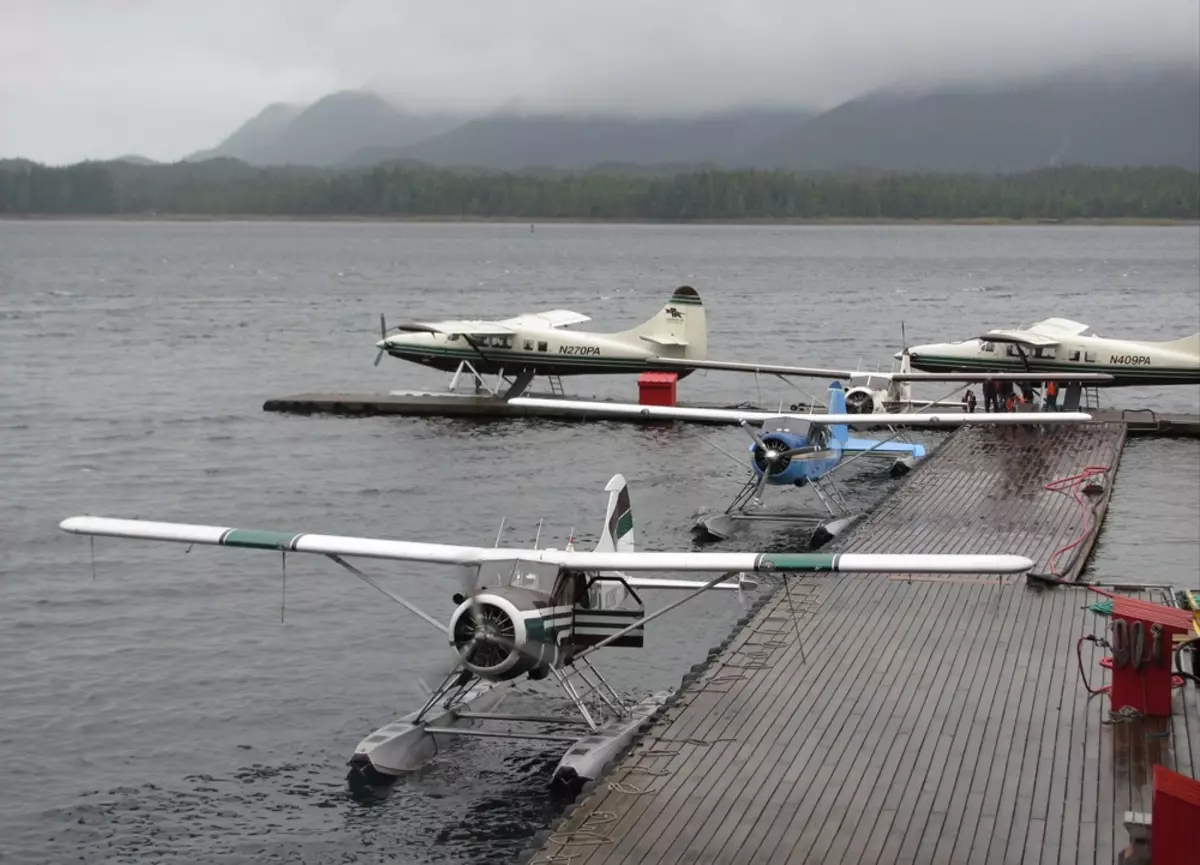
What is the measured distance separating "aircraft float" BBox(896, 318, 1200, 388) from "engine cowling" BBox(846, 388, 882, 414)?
4.90 metres

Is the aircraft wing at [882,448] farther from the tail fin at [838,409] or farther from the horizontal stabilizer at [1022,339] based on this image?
the horizontal stabilizer at [1022,339]

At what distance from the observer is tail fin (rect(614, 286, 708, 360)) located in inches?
→ 1662

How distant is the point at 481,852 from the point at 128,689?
708 centimetres

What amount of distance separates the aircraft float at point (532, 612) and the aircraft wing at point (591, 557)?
1 centimetres

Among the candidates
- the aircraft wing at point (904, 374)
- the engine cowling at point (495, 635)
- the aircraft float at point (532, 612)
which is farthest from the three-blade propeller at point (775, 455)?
the engine cowling at point (495, 635)

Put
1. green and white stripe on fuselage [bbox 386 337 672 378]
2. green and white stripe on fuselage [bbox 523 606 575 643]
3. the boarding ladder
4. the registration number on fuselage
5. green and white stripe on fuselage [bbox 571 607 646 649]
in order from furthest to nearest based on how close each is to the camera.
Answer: the registration number on fuselage → green and white stripe on fuselage [bbox 386 337 672 378] → the boarding ladder → green and white stripe on fuselage [bbox 571 607 646 649] → green and white stripe on fuselage [bbox 523 606 575 643]

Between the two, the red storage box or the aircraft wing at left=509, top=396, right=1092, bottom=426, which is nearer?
the aircraft wing at left=509, top=396, right=1092, bottom=426

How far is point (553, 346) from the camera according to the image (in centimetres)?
4256

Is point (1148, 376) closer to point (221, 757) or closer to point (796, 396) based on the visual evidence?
point (796, 396)

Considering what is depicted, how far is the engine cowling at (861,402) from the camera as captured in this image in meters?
34.2

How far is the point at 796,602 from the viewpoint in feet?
64.0

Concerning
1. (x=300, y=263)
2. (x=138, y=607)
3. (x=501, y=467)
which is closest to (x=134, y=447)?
(x=501, y=467)

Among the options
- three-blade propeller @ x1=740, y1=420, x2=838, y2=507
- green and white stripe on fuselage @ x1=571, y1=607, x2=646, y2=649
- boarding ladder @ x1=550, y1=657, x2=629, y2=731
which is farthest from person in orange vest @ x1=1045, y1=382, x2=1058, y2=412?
green and white stripe on fuselage @ x1=571, y1=607, x2=646, y2=649

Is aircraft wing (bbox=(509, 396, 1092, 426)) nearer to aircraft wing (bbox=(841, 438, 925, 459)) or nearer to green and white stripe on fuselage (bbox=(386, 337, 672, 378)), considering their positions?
aircraft wing (bbox=(841, 438, 925, 459))
